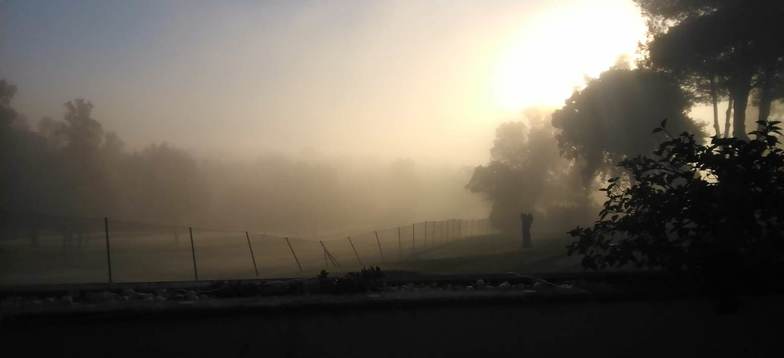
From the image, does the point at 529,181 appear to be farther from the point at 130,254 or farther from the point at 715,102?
the point at 130,254

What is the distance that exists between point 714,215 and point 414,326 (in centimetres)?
282

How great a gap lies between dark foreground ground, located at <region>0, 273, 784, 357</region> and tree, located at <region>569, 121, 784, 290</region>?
42 cm

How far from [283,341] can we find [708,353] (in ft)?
9.84

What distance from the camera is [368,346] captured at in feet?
13.7

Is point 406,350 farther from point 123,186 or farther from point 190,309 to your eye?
point 123,186

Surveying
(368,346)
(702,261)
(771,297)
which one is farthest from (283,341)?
(771,297)

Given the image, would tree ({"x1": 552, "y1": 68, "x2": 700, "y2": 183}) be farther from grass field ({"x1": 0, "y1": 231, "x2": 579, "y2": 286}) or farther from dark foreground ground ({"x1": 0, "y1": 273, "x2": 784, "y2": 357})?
dark foreground ground ({"x1": 0, "y1": 273, "x2": 784, "y2": 357})

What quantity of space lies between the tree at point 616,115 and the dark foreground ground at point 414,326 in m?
27.9

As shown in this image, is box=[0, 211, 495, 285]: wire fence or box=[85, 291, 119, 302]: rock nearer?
box=[85, 291, 119, 302]: rock

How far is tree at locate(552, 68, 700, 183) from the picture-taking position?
102ft

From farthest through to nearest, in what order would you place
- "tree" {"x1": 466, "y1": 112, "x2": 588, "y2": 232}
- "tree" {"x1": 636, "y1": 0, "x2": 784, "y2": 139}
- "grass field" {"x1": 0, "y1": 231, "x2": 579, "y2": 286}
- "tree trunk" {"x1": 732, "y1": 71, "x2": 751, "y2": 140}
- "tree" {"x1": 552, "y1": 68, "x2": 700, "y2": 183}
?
"tree" {"x1": 466, "y1": 112, "x2": 588, "y2": 232} → "tree" {"x1": 552, "y1": 68, "x2": 700, "y2": 183} → "tree trunk" {"x1": 732, "y1": 71, "x2": 751, "y2": 140} → "tree" {"x1": 636, "y1": 0, "x2": 784, "y2": 139} → "grass field" {"x1": 0, "y1": 231, "x2": 579, "y2": 286}

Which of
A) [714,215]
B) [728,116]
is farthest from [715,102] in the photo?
[714,215]

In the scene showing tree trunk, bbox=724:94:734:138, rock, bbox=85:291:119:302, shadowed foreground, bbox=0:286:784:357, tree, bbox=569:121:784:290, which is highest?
tree trunk, bbox=724:94:734:138

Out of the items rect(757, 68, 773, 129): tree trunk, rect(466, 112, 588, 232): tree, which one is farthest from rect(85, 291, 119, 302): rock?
rect(466, 112, 588, 232): tree
